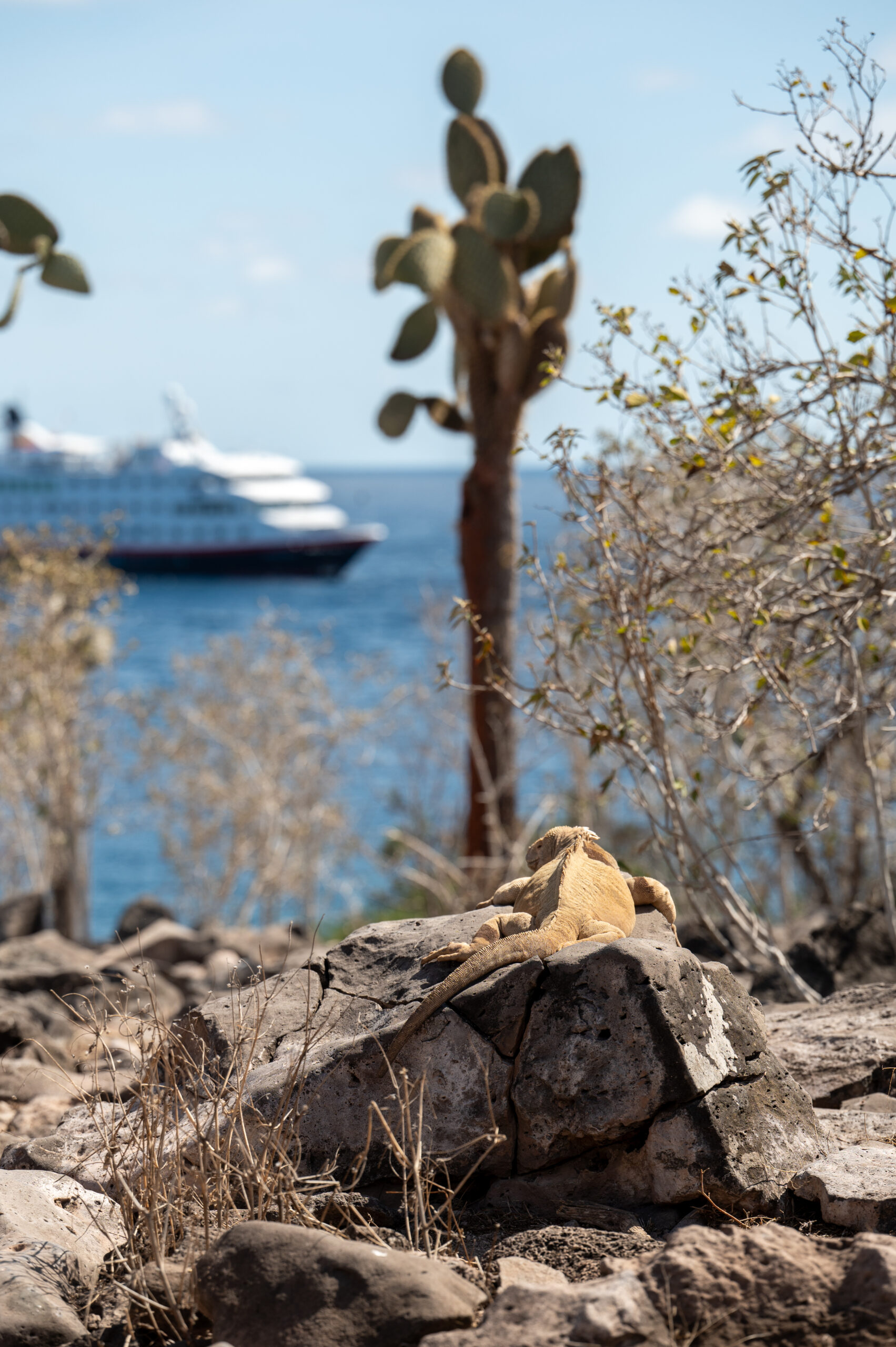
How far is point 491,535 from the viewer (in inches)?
403

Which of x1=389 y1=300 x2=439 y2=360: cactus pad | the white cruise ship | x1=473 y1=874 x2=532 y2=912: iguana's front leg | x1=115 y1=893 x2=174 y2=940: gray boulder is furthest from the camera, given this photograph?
the white cruise ship

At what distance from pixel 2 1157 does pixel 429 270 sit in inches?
289

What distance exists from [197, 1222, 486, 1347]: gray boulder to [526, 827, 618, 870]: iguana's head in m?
1.66

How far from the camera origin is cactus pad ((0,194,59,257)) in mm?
8875

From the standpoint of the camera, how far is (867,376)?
5.20 meters

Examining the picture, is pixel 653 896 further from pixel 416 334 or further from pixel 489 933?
pixel 416 334

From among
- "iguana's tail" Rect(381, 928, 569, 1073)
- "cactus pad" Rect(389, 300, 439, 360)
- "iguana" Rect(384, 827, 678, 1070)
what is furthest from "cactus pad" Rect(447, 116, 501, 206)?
"iguana's tail" Rect(381, 928, 569, 1073)

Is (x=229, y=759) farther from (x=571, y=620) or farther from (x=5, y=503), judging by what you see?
(x=5, y=503)

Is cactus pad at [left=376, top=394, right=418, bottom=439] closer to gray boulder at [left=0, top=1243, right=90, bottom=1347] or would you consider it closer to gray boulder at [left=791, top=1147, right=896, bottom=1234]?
gray boulder at [left=791, top=1147, right=896, bottom=1234]

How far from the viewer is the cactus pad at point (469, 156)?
10641 millimetres

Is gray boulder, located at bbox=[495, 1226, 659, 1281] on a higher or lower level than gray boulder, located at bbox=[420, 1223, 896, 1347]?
lower

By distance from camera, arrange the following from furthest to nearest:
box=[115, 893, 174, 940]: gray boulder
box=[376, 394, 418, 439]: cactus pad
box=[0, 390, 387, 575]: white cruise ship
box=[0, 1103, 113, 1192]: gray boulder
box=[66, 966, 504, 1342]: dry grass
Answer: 1. box=[0, 390, 387, 575]: white cruise ship
2. box=[115, 893, 174, 940]: gray boulder
3. box=[376, 394, 418, 439]: cactus pad
4. box=[0, 1103, 113, 1192]: gray boulder
5. box=[66, 966, 504, 1342]: dry grass

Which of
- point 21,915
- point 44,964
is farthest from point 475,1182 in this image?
point 21,915

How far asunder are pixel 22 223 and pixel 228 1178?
7613 millimetres
